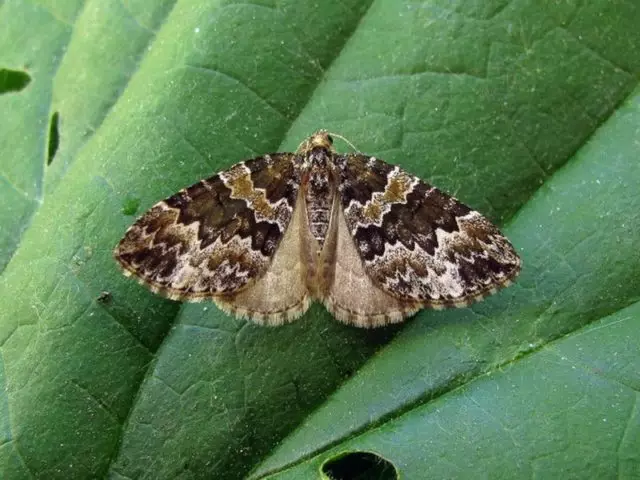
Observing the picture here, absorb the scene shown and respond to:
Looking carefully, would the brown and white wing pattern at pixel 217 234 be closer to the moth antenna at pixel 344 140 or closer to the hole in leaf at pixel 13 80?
the moth antenna at pixel 344 140

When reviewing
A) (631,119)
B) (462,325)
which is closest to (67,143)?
(462,325)

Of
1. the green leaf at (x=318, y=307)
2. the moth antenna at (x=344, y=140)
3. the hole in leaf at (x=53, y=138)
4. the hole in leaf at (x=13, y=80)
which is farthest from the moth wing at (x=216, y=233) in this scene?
the hole in leaf at (x=13, y=80)

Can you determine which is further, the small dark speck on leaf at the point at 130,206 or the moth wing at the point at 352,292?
the small dark speck on leaf at the point at 130,206

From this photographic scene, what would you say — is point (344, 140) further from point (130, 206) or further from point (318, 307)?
point (130, 206)

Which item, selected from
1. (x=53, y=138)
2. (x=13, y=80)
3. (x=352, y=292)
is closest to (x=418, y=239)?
(x=352, y=292)

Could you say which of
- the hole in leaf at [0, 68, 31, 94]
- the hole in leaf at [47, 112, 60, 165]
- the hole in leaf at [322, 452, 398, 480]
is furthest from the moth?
the hole in leaf at [0, 68, 31, 94]

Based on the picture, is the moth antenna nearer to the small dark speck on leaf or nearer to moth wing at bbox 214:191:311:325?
moth wing at bbox 214:191:311:325

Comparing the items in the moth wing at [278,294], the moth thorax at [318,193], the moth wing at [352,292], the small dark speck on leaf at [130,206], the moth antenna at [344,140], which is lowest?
the small dark speck on leaf at [130,206]

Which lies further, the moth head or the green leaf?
the moth head

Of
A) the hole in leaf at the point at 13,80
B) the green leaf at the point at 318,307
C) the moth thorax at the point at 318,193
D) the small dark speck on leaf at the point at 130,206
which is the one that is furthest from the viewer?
the hole in leaf at the point at 13,80
